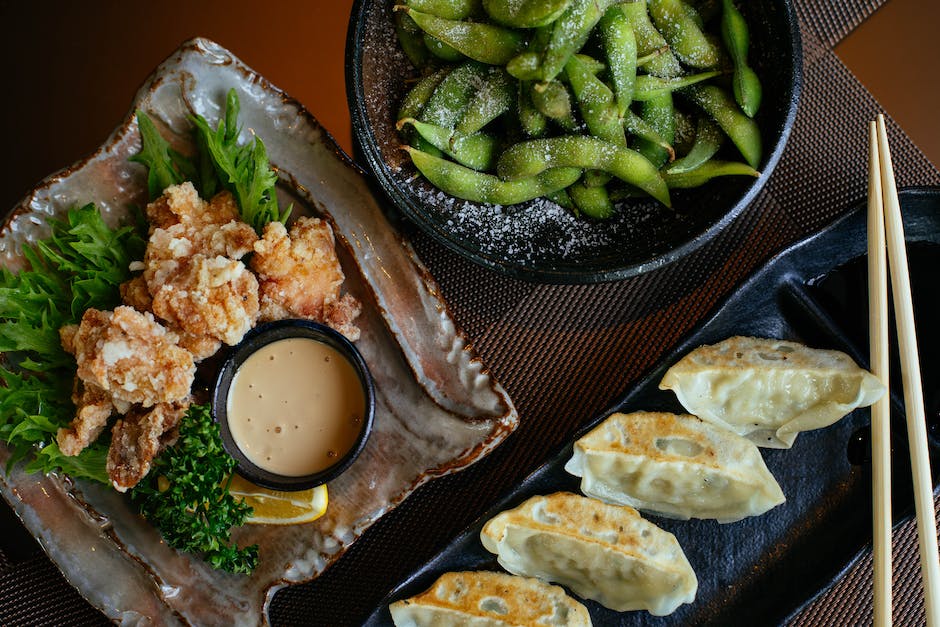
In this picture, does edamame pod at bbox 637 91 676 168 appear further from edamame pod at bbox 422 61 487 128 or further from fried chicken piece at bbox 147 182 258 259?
fried chicken piece at bbox 147 182 258 259

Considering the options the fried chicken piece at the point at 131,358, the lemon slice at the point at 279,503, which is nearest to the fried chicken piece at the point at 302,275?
the fried chicken piece at the point at 131,358

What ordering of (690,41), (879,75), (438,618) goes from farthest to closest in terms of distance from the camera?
(879,75), (438,618), (690,41)

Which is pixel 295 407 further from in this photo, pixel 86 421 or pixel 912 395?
pixel 912 395

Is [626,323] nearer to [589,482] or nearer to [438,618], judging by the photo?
[589,482]

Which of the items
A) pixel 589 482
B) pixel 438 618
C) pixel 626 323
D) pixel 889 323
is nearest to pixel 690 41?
pixel 626 323

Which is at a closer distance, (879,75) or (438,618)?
(438,618)

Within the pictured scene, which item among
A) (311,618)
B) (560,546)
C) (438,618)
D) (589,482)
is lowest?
(311,618)
